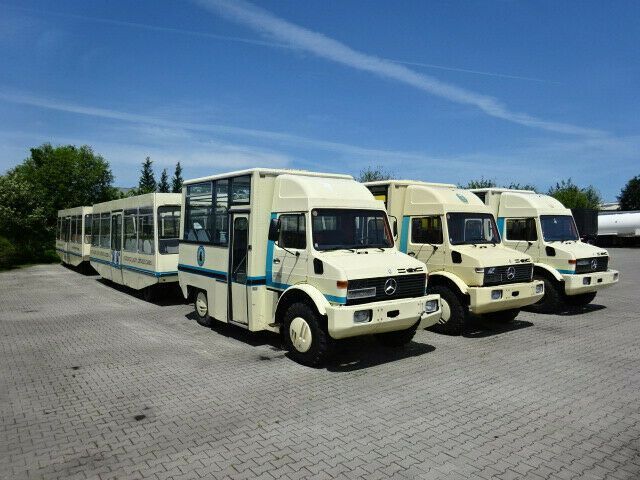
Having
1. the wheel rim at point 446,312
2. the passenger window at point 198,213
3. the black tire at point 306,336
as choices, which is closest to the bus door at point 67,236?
the passenger window at point 198,213

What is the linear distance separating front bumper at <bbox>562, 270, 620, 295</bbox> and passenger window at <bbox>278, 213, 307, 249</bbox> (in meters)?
7.51

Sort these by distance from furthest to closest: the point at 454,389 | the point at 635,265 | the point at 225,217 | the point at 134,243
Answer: the point at 635,265
the point at 134,243
the point at 225,217
the point at 454,389

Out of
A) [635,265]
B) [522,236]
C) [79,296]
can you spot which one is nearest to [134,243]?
[79,296]

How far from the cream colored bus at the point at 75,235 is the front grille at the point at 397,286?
17.4 metres

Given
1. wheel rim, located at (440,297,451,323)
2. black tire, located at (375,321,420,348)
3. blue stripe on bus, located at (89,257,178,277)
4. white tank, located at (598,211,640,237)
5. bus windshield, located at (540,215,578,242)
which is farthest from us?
white tank, located at (598,211,640,237)

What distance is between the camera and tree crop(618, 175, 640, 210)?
75.2 meters

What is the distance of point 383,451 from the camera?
5.07 m

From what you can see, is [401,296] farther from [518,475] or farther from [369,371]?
[518,475]

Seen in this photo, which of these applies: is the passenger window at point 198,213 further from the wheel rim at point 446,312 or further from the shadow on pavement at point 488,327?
the shadow on pavement at point 488,327

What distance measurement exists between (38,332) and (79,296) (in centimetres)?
587

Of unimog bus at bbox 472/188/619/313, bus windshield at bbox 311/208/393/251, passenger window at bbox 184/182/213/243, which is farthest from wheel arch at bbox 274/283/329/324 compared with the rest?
unimog bus at bbox 472/188/619/313

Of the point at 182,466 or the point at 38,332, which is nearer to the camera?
the point at 182,466

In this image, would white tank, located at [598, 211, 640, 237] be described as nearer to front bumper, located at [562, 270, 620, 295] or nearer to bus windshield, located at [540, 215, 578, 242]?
bus windshield, located at [540, 215, 578, 242]

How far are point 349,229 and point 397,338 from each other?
2.19 meters
